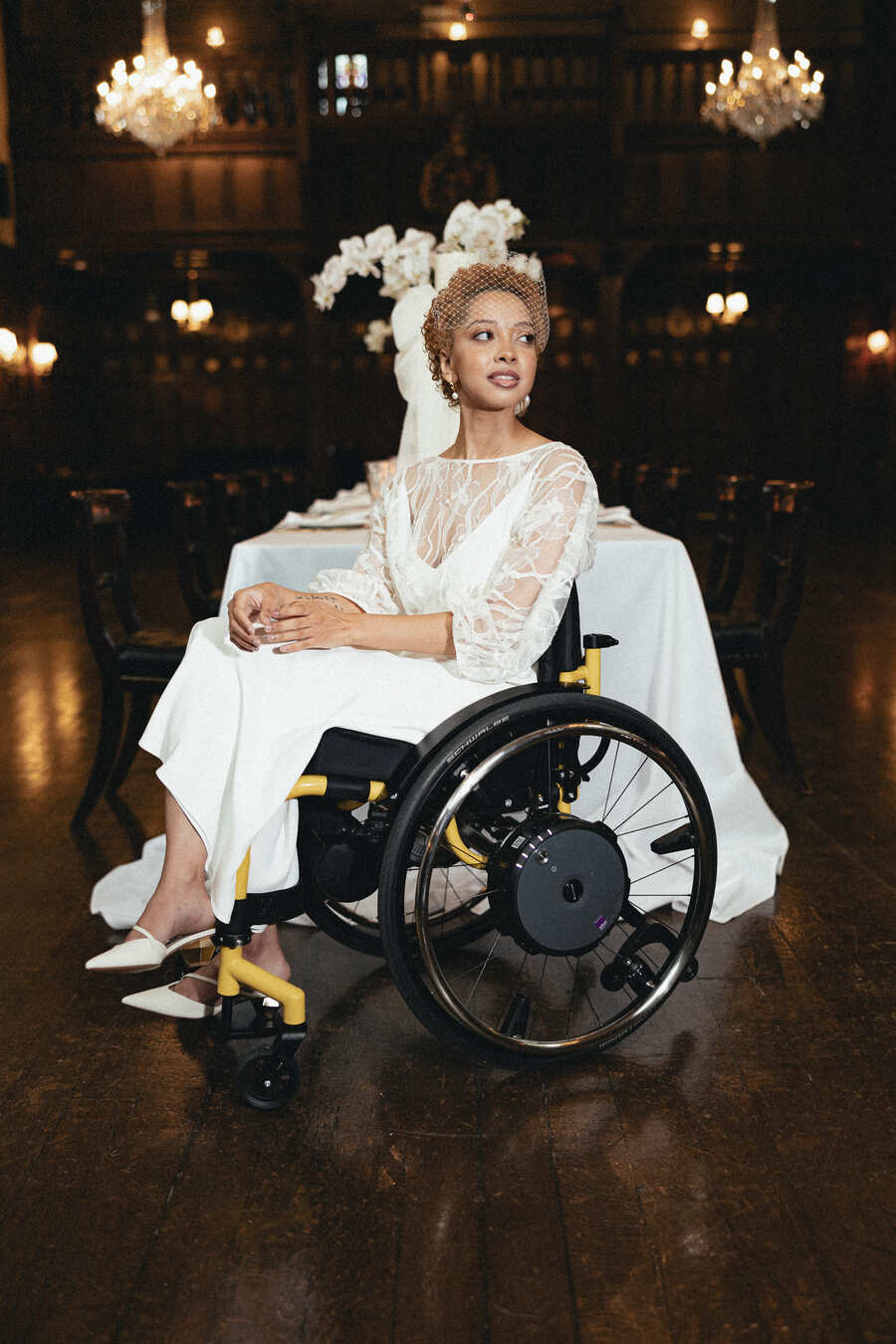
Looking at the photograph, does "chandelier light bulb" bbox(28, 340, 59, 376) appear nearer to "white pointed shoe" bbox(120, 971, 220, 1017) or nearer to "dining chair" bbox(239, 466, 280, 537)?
"dining chair" bbox(239, 466, 280, 537)

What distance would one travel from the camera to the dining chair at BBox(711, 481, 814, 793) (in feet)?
11.0

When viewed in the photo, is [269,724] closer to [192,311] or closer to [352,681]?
[352,681]

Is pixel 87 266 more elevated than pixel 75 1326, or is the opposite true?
pixel 87 266

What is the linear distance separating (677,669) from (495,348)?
1073 millimetres

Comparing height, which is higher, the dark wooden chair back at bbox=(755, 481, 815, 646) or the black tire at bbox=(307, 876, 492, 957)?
the dark wooden chair back at bbox=(755, 481, 815, 646)

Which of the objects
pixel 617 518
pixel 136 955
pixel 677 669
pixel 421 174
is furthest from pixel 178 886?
pixel 421 174

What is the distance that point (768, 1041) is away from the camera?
2.04 meters

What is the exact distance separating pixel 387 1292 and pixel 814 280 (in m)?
13.2

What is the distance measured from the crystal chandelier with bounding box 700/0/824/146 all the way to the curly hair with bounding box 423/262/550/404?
→ 6.97 m

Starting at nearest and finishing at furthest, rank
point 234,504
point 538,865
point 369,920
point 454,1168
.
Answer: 1. point 454,1168
2. point 538,865
3. point 369,920
4. point 234,504

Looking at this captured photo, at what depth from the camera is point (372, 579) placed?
2.27 m

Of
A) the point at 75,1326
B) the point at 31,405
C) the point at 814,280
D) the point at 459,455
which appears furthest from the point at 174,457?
the point at 75,1326

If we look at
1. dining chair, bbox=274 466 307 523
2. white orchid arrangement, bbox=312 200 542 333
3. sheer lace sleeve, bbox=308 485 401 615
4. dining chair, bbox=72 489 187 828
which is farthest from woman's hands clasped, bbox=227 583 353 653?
dining chair, bbox=274 466 307 523

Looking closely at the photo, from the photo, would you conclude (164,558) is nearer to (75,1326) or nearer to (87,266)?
(87,266)
